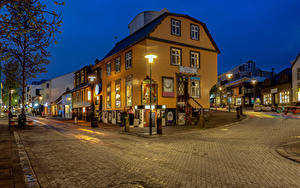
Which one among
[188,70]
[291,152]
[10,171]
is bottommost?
[291,152]

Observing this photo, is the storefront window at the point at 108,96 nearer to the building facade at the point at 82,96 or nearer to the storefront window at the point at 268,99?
the building facade at the point at 82,96

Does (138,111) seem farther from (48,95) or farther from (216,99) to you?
(216,99)

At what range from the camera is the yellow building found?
70.7 feet

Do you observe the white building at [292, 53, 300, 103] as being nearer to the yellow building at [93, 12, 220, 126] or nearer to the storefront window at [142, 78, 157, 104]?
the yellow building at [93, 12, 220, 126]

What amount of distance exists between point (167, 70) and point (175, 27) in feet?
15.8

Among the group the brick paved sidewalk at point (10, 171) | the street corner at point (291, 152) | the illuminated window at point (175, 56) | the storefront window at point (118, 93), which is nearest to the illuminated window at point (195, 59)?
the illuminated window at point (175, 56)

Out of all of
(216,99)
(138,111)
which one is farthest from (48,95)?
(216,99)

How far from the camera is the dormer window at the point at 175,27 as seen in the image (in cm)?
2306

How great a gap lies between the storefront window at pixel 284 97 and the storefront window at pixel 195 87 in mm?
29997

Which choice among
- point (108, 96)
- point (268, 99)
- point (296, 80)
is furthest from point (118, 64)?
point (268, 99)

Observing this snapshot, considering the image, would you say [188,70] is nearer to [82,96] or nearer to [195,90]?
[195,90]

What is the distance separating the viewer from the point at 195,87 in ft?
Answer: 79.9

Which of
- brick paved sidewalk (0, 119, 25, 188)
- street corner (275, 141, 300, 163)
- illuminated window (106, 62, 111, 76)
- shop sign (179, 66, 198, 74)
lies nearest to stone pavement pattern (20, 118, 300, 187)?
street corner (275, 141, 300, 163)

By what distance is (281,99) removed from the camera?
4700cm
